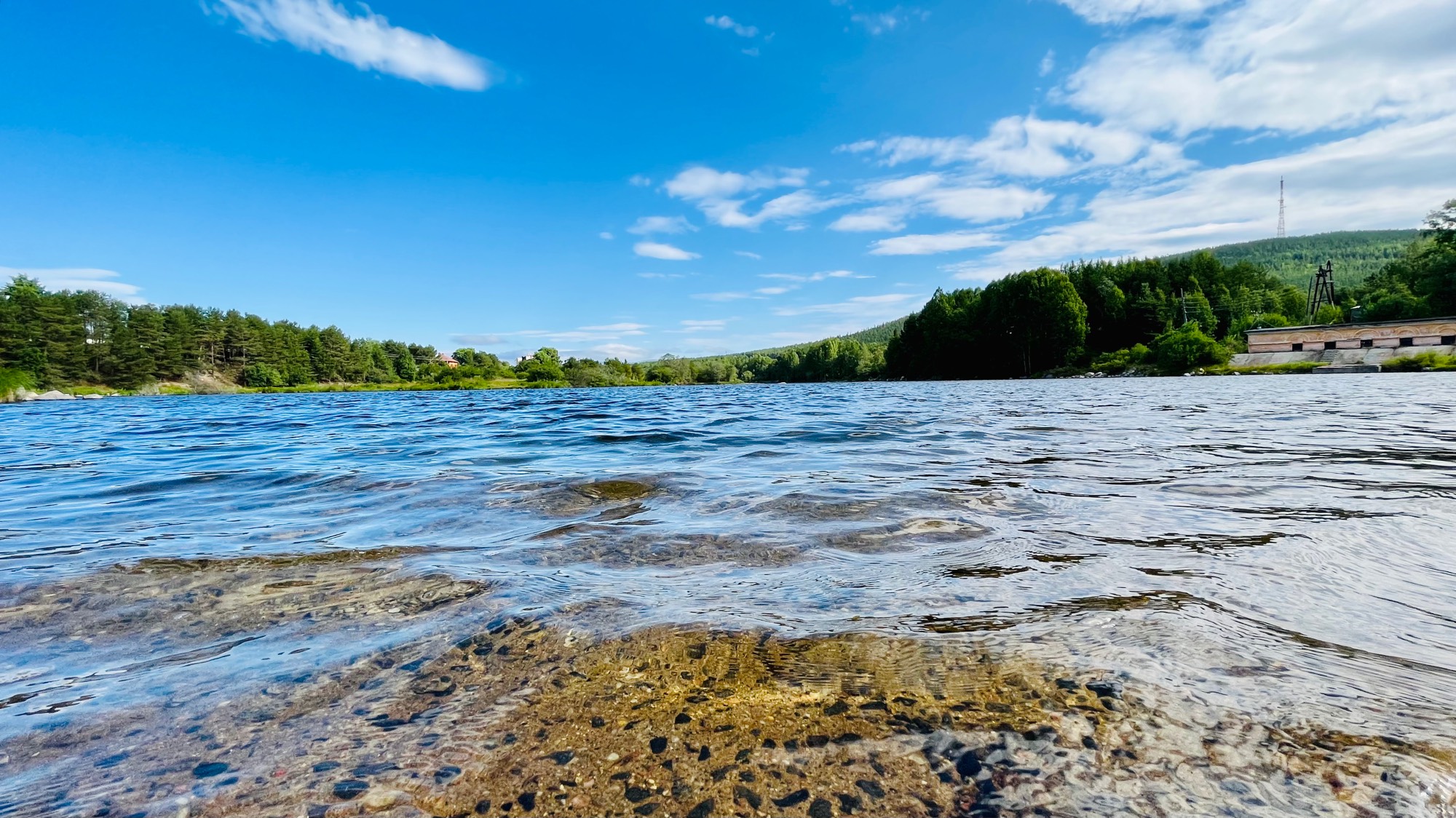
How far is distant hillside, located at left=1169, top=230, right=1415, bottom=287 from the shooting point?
143 metres

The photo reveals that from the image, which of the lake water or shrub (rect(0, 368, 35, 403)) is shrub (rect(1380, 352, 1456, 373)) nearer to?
the lake water

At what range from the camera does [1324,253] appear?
16475cm

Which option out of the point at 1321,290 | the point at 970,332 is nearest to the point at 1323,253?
the point at 1321,290

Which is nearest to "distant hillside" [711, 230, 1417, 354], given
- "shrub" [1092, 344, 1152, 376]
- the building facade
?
"shrub" [1092, 344, 1152, 376]

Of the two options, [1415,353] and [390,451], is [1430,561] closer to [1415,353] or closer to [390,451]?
[390,451]

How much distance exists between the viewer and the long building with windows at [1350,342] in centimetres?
4912

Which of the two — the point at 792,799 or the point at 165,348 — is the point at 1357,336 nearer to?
the point at 792,799

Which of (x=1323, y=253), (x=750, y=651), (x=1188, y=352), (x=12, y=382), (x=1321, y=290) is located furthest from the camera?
(x=1323, y=253)

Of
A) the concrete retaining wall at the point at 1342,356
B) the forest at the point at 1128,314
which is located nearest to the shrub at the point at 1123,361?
the forest at the point at 1128,314

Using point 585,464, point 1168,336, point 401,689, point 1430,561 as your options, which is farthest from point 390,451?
point 1168,336

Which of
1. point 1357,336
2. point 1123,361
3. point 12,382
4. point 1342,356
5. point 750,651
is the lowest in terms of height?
point 750,651

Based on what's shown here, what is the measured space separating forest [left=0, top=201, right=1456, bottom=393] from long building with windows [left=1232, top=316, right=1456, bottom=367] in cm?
310

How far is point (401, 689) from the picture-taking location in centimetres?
199

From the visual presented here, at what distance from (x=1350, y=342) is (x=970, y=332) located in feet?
129
